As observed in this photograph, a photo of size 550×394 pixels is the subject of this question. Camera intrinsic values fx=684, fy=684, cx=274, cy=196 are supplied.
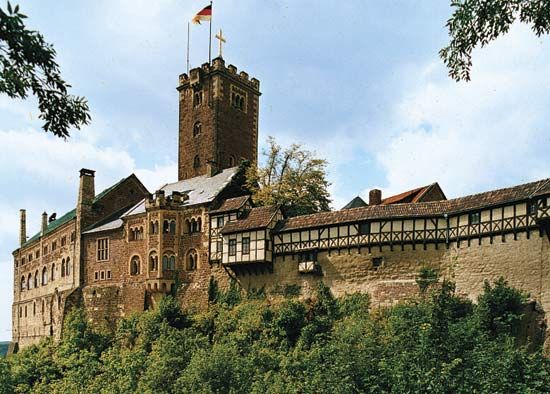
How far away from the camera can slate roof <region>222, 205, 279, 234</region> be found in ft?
130

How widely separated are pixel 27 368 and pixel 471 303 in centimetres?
2998

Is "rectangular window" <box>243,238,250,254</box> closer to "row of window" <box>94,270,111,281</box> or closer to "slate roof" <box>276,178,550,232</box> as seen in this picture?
"slate roof" <box>276,178,550,232</box>

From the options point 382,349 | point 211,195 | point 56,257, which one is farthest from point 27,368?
point 382,349

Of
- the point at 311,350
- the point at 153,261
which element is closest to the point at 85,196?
the point at 153,261

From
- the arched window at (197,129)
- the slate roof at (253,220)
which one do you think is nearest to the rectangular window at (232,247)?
the slate roof at (253,220)

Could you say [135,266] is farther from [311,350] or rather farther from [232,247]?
[311,350]

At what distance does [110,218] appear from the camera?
Answer: 1951 inches

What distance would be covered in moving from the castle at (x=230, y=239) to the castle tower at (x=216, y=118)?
0.35 feet

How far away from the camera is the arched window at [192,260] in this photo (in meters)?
43.2

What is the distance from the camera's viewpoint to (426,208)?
35031mm

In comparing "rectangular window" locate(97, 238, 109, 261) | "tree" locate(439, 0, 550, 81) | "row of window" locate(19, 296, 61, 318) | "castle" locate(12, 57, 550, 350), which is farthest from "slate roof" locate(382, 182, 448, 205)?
"tree" locate(439, 0, 550, 81)

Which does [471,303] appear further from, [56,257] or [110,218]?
[56,257]

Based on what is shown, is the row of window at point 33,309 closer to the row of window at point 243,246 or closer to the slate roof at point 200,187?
the slate roof at point 200,187

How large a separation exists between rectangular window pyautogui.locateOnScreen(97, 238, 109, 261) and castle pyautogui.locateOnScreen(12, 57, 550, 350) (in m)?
0.08
